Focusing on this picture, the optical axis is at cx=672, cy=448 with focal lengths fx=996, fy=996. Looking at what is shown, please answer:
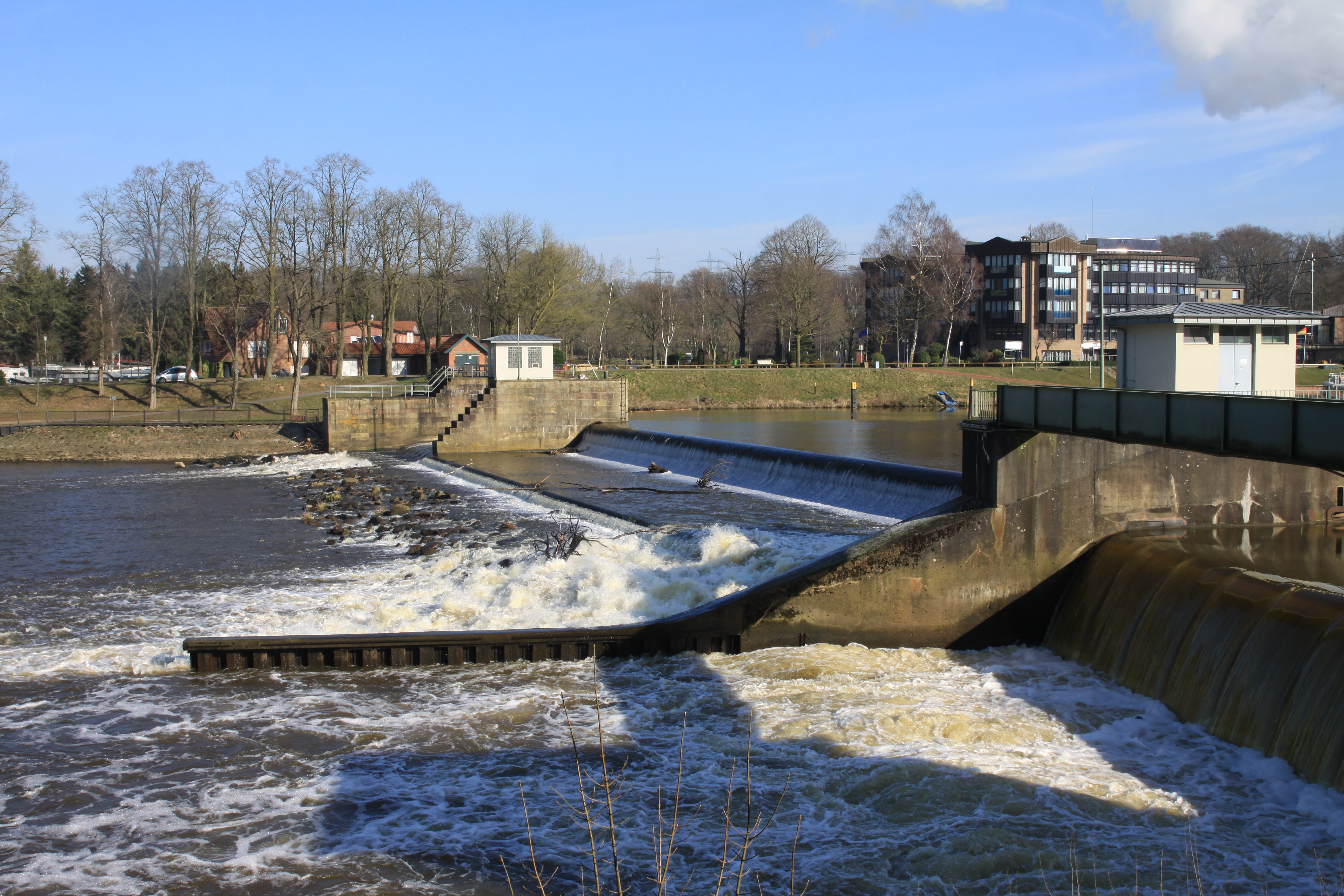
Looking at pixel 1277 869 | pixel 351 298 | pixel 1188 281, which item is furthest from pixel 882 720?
pixel 1188 281

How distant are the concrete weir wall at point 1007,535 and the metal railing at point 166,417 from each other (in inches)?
1390

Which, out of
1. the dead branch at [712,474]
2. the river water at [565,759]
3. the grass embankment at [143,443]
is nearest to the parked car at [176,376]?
the grass embankment at [143,443]

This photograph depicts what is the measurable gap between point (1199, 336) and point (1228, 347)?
20.5 inches

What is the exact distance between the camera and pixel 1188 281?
92.4m

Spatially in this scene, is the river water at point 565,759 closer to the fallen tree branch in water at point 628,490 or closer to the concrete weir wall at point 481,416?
the fallen tree branch in water at point 628,490

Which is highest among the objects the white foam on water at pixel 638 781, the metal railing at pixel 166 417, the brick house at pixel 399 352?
the brick house at pixel 399 352

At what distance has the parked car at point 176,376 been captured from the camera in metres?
58.5

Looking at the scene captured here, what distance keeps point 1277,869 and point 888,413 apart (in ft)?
169

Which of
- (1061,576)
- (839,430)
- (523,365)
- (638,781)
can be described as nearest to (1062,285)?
(839,430)

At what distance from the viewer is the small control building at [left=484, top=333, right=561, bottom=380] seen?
139ft

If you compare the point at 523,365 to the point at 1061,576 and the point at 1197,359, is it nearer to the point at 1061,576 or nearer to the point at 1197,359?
the point at 1197,359

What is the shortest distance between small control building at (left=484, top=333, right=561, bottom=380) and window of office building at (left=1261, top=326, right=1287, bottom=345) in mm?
29211

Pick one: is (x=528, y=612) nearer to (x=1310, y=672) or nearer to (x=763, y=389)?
(x=1310, y=672)

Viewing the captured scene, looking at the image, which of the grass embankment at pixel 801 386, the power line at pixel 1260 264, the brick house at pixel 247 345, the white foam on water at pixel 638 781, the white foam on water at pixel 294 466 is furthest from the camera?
the power line at pixel 1260 264
